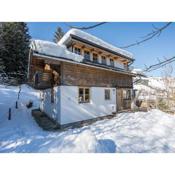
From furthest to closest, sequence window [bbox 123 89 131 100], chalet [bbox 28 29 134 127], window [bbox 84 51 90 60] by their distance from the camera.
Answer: window [bbox 123 89 131 100] < window [bbox 84 51 90 60] < chalet [bbox 28 29 134 127]

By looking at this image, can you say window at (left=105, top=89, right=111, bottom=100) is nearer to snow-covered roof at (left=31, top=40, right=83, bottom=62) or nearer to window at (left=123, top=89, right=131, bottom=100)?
window at (left=123, top=89, right=131, bottom=100)

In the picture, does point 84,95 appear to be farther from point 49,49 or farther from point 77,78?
point 49,49

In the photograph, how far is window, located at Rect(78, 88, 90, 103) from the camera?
5.86m

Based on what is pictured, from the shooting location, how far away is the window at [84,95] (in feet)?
19.2

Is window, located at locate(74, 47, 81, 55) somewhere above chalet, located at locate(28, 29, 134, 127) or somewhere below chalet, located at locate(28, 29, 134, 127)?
above

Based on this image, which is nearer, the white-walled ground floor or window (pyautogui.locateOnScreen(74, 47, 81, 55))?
the white-walled ground floor

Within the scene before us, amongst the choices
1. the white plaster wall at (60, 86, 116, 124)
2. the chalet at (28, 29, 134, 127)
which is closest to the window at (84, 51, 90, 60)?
the chalet at (28, 29, 134, 127)

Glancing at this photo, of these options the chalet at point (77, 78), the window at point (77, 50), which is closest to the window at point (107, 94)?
the chalet at point (77, 78)

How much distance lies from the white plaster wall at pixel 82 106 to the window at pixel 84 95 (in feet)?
0.40

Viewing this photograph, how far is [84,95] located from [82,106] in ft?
1.43

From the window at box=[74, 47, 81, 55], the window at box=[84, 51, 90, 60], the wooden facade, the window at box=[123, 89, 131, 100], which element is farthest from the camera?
the window at box=[123, 89, 131, 100]

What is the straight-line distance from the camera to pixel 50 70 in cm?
593
